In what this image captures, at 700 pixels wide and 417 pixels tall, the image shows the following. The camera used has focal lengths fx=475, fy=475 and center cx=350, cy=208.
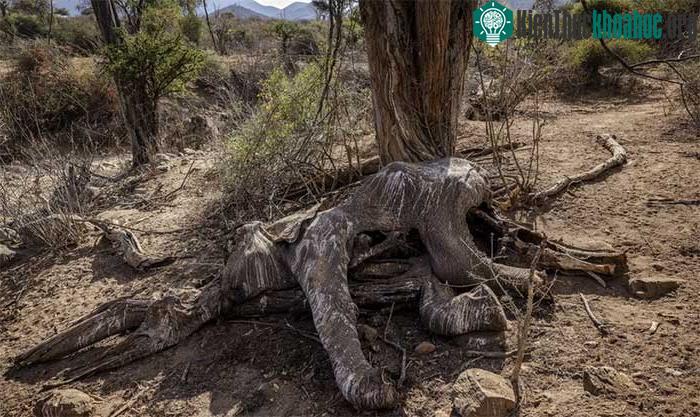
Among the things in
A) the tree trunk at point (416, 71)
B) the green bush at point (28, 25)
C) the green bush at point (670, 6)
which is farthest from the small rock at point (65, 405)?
the green bush at point (28, 25)

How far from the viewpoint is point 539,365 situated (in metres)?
2.25

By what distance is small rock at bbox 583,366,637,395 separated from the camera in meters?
2.02

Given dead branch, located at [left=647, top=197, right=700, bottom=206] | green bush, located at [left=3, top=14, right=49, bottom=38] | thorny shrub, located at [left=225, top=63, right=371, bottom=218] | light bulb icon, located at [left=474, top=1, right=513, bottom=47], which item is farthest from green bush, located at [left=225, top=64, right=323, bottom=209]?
green bush, located at [left=3, top=14, right=49, bottom=38]

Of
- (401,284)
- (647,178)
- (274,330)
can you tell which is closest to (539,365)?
(401,284)

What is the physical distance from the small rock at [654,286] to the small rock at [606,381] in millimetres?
773

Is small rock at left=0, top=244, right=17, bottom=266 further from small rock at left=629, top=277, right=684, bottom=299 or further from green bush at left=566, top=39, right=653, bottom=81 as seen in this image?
green bush at left=566, top=39, right=653, bottom=81

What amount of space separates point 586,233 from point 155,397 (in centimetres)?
295

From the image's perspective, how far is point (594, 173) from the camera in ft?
13.9

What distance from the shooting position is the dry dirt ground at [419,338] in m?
2.14

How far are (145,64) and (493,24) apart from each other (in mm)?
5062

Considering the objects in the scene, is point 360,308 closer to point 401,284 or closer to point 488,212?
point 401,284

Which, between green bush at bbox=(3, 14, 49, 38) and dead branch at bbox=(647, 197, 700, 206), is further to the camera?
green bush at bbox=(3, 14, 49, 38)

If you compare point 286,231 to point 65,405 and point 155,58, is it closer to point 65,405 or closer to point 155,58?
point 65,405

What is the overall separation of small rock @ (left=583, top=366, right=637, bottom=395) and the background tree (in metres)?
6.76
